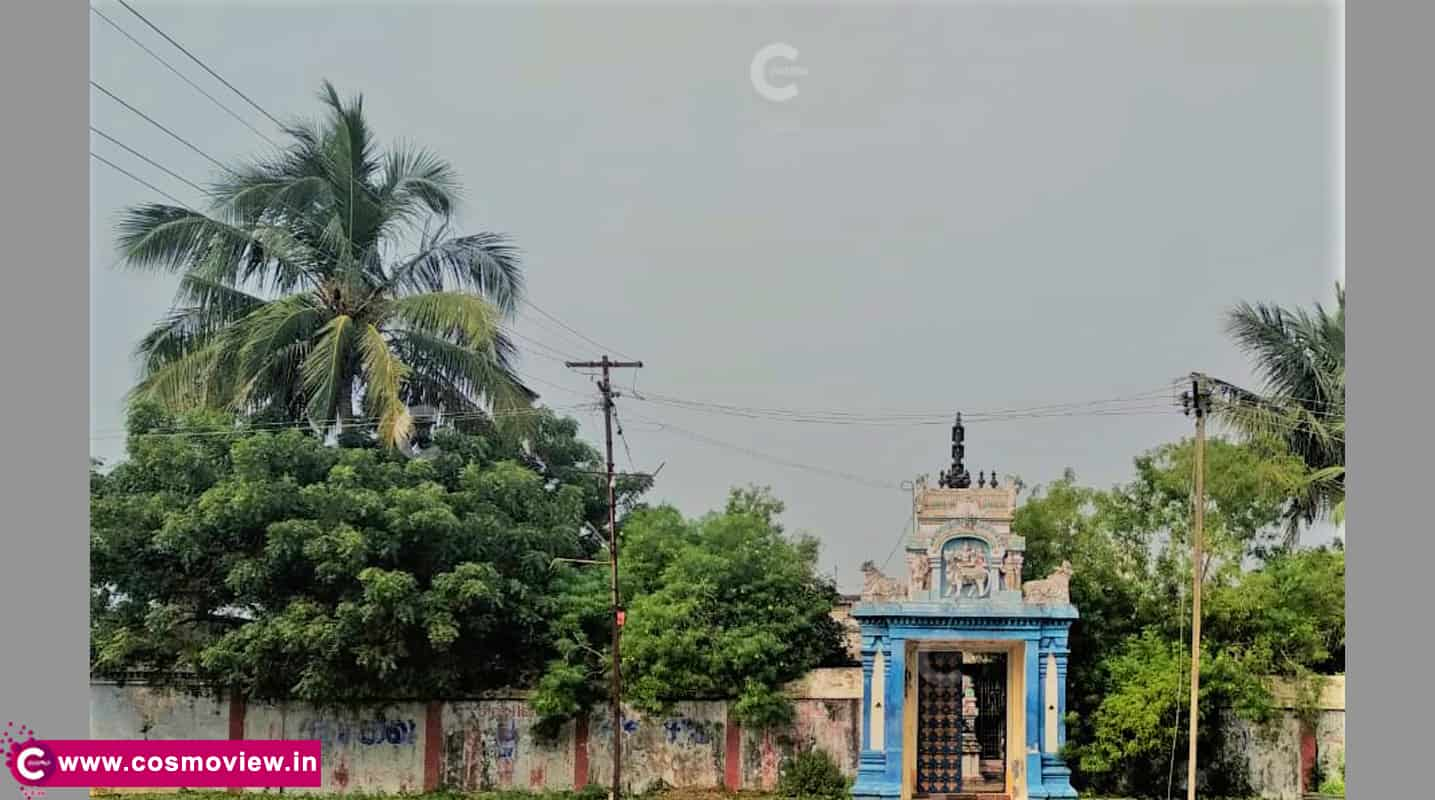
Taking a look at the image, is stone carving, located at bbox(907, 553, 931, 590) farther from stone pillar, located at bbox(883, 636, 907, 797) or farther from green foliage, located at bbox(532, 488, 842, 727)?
green foliage, located at bbox(532, 488, 842, 727)

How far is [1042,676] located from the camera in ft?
70.7

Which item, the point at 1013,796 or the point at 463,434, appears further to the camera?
the point at 463,434

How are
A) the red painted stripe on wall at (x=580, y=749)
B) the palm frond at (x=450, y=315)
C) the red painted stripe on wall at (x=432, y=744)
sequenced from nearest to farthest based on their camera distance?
the red painted stripe on wall at (x=432, y=744) → the red painted stripe on wall at (x=580, y=749) → the palm frond at (x=450, y=315)

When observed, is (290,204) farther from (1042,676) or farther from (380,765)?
(1042,676)

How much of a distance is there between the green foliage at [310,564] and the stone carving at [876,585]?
462 cm

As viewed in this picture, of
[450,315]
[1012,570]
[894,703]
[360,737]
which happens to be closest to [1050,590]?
[1012,570]

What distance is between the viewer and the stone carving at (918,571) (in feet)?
71.2

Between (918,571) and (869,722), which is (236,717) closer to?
(869,722)

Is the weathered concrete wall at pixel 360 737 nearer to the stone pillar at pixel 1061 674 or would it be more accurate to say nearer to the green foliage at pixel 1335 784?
the stone pillar at pixel 1061 674

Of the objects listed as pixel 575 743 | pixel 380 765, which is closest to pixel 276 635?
pixel 380 765

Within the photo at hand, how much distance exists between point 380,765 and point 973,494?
9347 mm

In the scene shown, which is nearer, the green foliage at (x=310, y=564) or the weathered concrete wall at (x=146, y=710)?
the green foliage at (x=310, y=564)

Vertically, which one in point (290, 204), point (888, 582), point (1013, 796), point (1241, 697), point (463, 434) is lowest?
point (1013, 796)

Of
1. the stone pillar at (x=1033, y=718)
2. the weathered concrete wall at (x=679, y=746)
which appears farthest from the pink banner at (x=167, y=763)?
the stone pillar at (x=1033, y=718)
